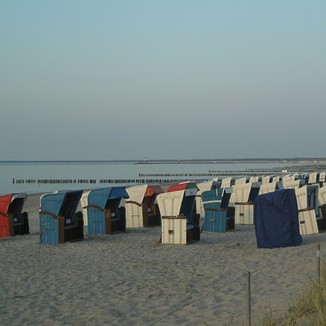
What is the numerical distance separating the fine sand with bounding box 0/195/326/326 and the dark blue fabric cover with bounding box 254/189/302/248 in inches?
15.7

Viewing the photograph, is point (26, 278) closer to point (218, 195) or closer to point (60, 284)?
point (60, 284)

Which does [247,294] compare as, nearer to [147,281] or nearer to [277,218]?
[147,281]

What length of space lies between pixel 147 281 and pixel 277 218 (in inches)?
172

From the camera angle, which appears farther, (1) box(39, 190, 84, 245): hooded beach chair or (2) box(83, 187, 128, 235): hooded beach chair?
(2) box(83, 187, 128, 235): hooded beach chair

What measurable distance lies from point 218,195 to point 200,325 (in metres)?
11.0

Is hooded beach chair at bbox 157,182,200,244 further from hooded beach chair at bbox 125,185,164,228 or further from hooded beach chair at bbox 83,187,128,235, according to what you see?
hooded beach chair at bbox 125,185,164,228

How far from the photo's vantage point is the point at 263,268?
1130cm

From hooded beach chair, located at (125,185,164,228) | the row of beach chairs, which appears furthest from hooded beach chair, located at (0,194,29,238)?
hooded beach chair, located at (125,185,164,228)

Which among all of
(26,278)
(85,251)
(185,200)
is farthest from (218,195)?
(26,278)

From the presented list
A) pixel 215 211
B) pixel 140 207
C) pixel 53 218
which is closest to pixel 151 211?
pixel 140 207

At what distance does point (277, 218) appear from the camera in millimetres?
13812

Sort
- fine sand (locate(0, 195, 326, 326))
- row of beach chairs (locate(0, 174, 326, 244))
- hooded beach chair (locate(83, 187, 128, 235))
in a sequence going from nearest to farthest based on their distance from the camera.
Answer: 1. fine sand (locate(0, 195, 326, 326))
2. row of beach chairs (locate(0, 174, 326, 244))
3. hooded beach chair (locate(83, 187, 128, 235))

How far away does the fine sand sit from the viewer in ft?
27.3

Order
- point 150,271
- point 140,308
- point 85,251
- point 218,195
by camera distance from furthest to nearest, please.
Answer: point 218,195 < point 85,251 < point 150,271 < point 140,308
